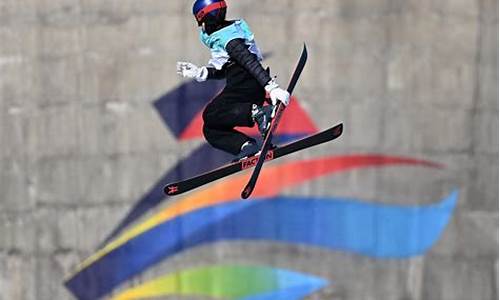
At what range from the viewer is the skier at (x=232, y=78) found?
6820 millimetres

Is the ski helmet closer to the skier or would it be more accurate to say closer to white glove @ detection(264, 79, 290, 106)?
the skier

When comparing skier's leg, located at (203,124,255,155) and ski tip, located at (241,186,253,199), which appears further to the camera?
skier's leg, located at (203,124,255,155)

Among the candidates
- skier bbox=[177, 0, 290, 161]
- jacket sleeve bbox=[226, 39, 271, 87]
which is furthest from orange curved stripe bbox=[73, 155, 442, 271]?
jacket sleeve bbox=[226, 39, 271, 87]

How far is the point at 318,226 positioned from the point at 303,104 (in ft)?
7.23

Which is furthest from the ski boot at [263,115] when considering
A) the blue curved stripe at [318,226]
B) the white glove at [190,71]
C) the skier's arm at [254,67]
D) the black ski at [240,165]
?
the blue curved stripe at [318,226]

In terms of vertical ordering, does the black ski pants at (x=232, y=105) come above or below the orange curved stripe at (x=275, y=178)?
above

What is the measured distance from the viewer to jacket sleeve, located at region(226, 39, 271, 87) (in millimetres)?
6781

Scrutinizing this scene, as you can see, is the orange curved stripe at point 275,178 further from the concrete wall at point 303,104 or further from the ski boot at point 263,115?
the ski boot at point 263,115

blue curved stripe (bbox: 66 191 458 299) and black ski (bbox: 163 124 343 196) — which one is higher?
black ski (bbox: 163 124 343 196)

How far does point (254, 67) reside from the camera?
6.79m

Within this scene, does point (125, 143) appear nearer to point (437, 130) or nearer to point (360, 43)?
point (360, 43)

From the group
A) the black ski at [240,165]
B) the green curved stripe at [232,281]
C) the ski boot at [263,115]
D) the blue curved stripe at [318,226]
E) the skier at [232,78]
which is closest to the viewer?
the skier at [232,78]

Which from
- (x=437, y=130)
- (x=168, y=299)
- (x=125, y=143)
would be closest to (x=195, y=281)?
(x=168, y=299)

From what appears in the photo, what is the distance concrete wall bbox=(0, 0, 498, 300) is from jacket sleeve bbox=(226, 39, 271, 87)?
6.27 m
